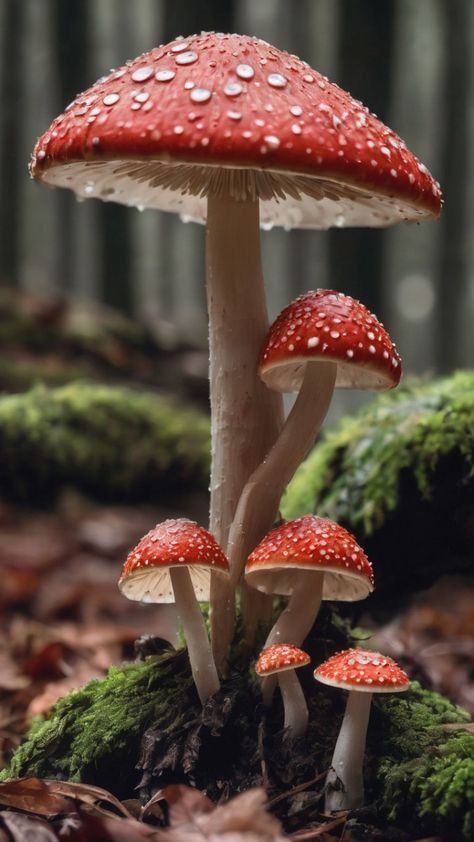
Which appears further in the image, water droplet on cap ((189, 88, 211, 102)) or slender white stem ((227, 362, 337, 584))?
slender white stem ((227, 362, 337, 584))

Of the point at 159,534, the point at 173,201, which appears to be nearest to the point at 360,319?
the point at 159,534

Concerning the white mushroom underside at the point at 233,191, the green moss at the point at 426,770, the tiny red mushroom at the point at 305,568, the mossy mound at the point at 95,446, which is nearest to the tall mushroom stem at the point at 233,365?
the white mushroom underside at the point at 233,191

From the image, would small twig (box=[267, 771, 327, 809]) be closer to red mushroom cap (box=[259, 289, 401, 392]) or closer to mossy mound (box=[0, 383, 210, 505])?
red mushroom cap (box=[259, 289, 401, 392])

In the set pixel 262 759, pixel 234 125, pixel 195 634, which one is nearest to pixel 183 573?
pixel 195 634

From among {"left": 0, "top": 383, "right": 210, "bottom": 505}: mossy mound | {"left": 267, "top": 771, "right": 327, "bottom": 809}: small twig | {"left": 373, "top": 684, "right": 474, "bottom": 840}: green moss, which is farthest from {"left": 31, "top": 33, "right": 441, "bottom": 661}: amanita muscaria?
{"left": 0, "top": 383, "right": 210, "bottom": 505}: mossy mound

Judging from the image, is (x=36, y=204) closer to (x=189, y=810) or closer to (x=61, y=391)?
(x=61, y=391)

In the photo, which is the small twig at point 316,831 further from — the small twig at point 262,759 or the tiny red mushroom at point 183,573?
the tiny red mushroom at point 183,573

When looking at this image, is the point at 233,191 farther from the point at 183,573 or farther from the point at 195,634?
the point at 195,634
